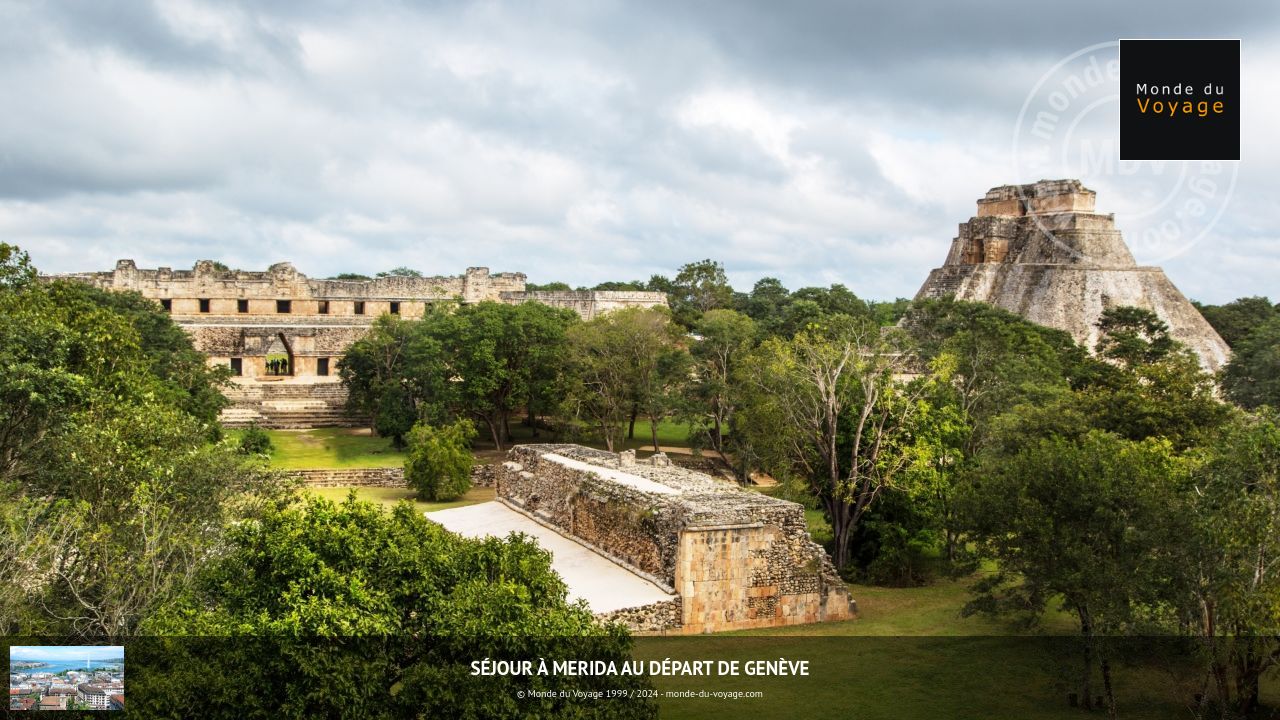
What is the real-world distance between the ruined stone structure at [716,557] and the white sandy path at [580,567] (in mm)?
173

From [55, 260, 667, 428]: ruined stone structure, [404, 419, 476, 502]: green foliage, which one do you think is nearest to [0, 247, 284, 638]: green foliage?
[404, 419, 476, 502]: green foliage

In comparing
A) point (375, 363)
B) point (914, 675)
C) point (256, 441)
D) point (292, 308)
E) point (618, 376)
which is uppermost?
point (292, 308)

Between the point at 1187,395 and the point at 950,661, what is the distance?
864cm

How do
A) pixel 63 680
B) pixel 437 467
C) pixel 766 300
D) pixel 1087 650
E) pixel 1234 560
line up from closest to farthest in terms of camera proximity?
1. pixel 63 680
2. pixel 1234 560
3. pixel 1087 650
4. pixel 437 467
5. pixel 766 300

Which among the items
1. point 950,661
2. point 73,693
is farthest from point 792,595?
point 73,693

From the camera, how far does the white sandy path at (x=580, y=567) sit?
45.4 feet

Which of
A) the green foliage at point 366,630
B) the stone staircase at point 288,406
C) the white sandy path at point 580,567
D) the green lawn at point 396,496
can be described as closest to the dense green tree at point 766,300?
the stone staircase at point 288,406

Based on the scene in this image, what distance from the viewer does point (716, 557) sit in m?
14.2

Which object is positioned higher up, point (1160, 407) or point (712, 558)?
→ point (1160, 407)

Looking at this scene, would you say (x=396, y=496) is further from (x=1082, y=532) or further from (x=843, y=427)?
(x=1082, y=532)

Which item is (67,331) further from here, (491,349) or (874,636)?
(491,349)

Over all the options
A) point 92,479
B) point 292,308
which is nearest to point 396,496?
point 92,479

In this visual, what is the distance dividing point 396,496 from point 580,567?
10576mm

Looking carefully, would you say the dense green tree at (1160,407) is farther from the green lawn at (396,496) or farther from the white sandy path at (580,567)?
the green lawn at (396,496)
